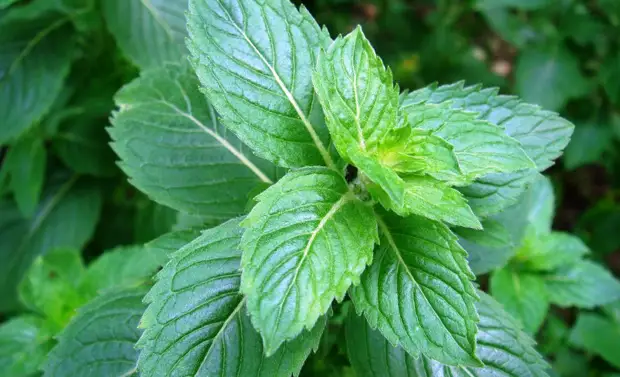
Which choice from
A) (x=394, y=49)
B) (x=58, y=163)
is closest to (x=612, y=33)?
(x=394, y=49)

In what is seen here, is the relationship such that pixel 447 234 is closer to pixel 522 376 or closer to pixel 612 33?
pixel 522 376

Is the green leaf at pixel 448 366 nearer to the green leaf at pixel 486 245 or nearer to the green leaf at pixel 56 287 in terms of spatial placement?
the green leaf at pixel 486 245

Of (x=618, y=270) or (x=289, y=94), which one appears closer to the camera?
(x=289, y=94)

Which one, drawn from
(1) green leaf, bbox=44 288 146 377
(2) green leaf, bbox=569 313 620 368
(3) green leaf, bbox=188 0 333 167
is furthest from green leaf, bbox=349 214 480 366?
(2) green leaf, bbox=569 313 620 368

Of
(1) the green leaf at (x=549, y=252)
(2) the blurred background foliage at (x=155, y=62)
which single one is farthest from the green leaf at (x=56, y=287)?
(1) the green leaf at (x=549, y=252)

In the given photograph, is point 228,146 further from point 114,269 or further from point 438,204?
point 114,269

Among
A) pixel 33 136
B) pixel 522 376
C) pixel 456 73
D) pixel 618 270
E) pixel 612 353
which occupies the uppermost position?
pixel 33 136
